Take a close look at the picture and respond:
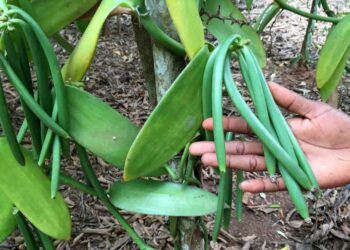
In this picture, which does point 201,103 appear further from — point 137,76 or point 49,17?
point 137,76

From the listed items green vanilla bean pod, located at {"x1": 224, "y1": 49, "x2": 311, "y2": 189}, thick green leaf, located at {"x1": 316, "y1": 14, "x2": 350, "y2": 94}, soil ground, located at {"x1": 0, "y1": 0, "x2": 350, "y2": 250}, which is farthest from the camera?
soil ground, located at {"x1": 0, "y1": 0, "x2": 350, "y2": 250}

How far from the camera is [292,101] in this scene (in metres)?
0.82

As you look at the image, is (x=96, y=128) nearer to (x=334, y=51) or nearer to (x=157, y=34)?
(x=157, y=34)

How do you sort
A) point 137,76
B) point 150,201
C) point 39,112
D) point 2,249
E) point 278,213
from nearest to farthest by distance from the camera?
point 39,112 < point 150,201 < point 2,249 < point 278,213 < point 137,76

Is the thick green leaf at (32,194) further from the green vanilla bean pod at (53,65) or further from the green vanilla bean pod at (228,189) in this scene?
the green vanilla bean pod at (228,189)

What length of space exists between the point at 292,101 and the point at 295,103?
22mm

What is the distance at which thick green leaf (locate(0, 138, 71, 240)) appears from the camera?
71 cm

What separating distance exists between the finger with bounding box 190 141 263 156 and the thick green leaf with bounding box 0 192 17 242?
28cm

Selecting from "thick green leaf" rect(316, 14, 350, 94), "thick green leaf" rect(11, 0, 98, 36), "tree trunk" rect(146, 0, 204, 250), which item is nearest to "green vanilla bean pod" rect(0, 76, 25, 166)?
"thick green leaf" rect(11, 0, 98, 36)

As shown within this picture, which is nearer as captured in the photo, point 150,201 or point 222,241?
point 150,201

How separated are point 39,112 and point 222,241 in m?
0.88

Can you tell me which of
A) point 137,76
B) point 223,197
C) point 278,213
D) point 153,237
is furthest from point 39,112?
point 137,76

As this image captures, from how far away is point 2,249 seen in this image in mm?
1355

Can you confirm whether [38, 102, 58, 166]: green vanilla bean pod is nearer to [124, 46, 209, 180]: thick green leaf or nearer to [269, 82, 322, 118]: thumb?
[124, 46, 209, 180]: thick green leaf
